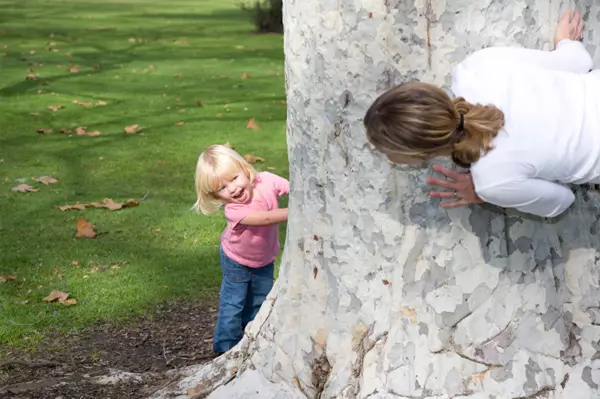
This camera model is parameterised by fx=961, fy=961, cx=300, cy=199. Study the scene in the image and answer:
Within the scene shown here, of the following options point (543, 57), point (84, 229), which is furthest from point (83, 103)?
point (543, 57)

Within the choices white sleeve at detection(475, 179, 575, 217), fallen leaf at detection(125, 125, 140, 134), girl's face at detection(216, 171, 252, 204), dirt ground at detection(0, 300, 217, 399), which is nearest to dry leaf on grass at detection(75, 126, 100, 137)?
fallen leaf at detection(125, 125, 140, 134)

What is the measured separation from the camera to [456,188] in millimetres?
2688

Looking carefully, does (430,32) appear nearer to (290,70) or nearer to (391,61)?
(391,61)

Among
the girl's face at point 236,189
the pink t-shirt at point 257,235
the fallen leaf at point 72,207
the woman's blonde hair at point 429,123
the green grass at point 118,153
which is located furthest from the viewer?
the fallen leaf at point 72,207

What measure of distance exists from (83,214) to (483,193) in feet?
13.5

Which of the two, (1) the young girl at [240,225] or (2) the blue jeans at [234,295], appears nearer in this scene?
(1) the young girl at [240,225]

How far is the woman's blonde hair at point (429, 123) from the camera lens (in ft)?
8.03

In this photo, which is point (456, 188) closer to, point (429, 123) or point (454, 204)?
point (454, 204)

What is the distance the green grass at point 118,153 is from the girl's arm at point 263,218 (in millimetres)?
1102

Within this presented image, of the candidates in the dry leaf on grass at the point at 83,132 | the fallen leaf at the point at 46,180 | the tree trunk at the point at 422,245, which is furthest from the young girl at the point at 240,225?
the dry leaf on grass at the point at 83,132

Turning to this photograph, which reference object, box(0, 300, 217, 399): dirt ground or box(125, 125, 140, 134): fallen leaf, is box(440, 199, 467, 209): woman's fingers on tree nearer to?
box(0, 300, 217, 399): dirt ground

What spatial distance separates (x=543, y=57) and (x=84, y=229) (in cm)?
377

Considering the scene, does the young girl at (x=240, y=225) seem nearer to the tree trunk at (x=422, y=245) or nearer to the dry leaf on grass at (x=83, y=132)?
the tree trunk at (x=422, y=245)

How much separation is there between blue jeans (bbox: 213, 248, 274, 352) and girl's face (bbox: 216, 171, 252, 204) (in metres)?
0.31
